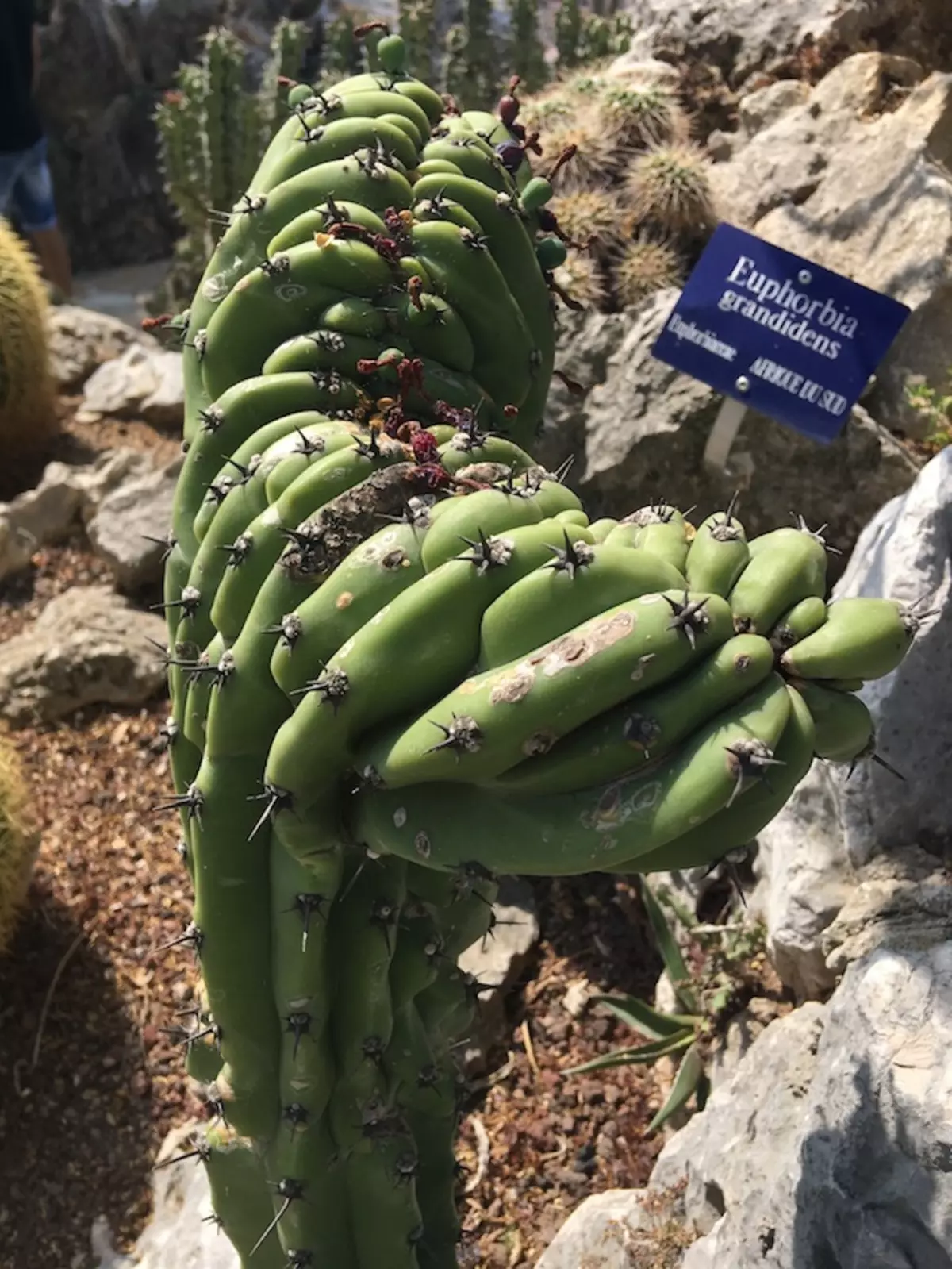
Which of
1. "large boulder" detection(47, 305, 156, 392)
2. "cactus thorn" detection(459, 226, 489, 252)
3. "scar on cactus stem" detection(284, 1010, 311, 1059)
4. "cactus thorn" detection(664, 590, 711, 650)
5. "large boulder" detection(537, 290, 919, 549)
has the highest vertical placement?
"cactus thorn" detection(459, 226, 489, 252)

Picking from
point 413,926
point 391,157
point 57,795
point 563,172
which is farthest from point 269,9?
point 413,926

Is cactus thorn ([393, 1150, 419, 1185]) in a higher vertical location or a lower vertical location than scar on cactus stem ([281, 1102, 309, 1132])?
lower

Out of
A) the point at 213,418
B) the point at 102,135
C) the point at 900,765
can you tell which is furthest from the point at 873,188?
the point at 102,135

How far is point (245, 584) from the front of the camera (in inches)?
66.0

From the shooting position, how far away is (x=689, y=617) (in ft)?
4.15

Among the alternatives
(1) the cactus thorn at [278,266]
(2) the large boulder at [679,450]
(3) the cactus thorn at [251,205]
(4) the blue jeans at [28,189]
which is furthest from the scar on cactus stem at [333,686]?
(4) the blue jeans at [28,189]

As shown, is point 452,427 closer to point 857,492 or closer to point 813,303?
point 813,303

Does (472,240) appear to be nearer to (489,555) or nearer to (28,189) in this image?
(489,555)

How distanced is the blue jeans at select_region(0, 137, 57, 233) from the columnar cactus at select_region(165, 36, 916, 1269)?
5.71 meters

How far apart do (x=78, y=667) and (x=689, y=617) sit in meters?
3.22

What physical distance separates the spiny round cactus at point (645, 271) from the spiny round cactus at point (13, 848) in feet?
8.24

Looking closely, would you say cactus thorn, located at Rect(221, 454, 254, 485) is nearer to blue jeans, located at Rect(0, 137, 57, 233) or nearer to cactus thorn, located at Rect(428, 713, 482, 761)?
cactus thorn, located at Rect(428, 713, 482, 761)

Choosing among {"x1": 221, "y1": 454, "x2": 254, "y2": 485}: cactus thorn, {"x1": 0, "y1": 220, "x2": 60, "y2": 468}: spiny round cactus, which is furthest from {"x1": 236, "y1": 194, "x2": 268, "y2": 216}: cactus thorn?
{"x1": 0, "y1": 220, "x2": 60, "y2": 468}: spiny round cactus

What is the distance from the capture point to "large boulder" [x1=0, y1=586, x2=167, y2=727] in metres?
3.99
